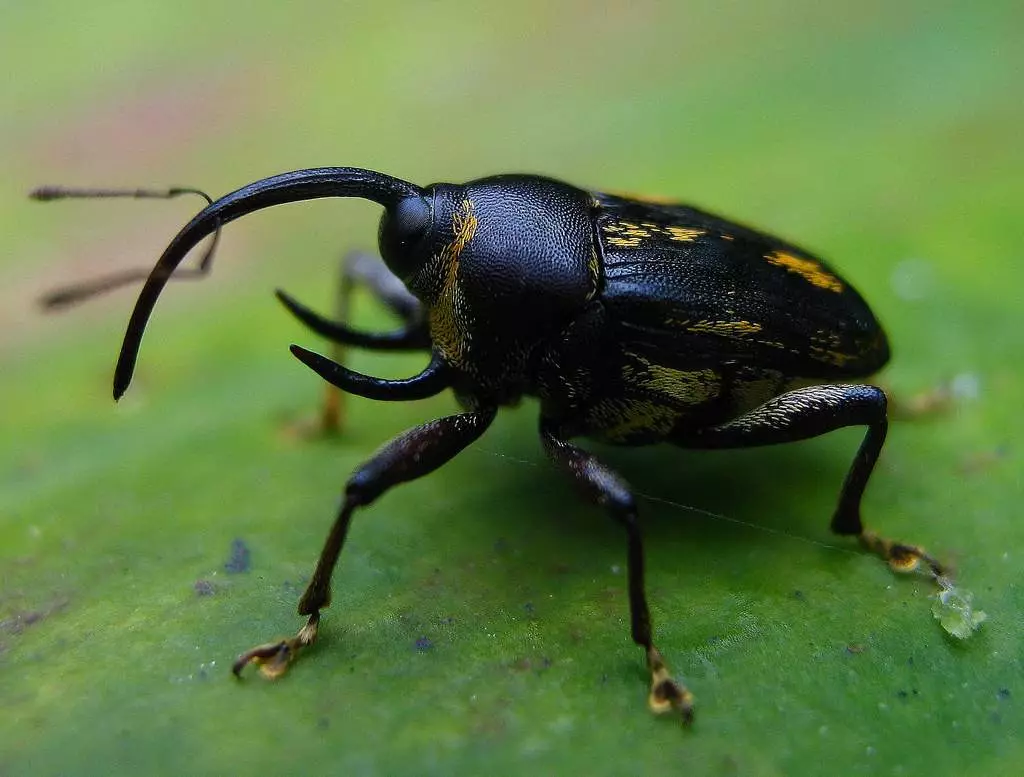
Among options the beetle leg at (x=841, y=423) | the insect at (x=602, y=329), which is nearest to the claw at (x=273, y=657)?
the insect at (x=602, y=329)

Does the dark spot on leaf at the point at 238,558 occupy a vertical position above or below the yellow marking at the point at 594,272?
below

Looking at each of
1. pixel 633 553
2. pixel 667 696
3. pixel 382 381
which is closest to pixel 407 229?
pixel 382 381

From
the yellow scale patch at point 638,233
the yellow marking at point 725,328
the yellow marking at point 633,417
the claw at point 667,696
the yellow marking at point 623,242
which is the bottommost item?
the claw at point 667,696

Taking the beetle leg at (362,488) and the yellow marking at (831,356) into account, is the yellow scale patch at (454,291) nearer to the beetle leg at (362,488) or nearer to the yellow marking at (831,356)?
the beetle leg at (362,488)

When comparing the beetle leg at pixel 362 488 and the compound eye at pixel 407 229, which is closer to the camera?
the beetle leg at pixel 362 488

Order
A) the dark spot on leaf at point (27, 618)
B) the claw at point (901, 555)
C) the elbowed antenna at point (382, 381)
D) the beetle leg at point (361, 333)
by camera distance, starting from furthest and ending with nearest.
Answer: the beetle leg at point (361, 333), the elbowed antenna at point (382, 381), the claw at point (901, 555), the dark spot on leaf at point (27, 618)

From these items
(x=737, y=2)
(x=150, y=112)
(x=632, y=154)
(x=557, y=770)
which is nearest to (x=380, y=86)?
(x=150, y=112)

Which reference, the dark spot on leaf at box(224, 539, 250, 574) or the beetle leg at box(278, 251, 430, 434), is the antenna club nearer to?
the beetle leg at box(278, 251, 430, 434)

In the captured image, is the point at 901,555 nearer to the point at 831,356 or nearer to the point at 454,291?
the point at 831,356
